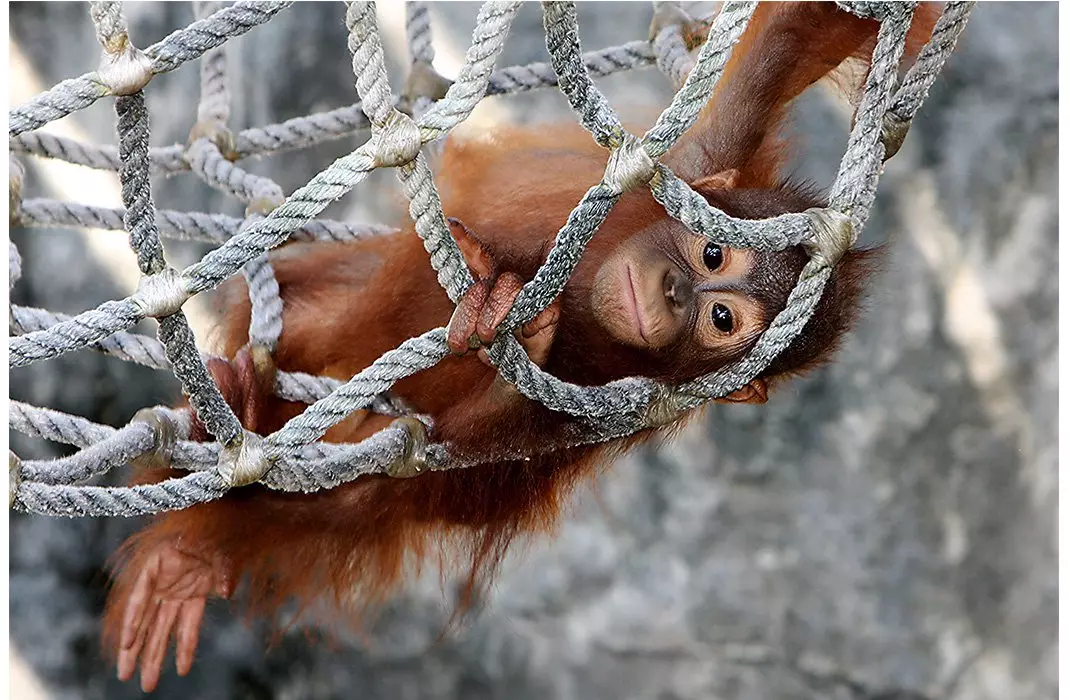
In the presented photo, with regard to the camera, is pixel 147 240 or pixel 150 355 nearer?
pixel 147 240

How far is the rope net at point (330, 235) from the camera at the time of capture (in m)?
1.07

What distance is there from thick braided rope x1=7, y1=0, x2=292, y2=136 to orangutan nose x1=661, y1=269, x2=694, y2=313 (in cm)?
73

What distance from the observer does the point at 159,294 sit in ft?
3.67

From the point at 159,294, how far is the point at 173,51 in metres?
0.24

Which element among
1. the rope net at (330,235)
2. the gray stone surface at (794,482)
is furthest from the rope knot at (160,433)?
the gray stone surface at (794,482)

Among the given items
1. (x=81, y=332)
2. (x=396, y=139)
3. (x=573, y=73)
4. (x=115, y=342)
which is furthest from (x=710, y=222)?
(x=115, y=342)

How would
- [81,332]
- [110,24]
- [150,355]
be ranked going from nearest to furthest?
[110,24] → [81,332] → [150,355]

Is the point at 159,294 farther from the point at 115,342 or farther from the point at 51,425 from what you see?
the point at 115,342

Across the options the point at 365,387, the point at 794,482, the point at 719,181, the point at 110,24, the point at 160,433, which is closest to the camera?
the point at 110,24

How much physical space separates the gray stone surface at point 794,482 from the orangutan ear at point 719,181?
4.88ft

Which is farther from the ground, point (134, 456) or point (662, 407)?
point (662, 407)

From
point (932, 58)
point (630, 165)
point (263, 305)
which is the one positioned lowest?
point (263, 305)

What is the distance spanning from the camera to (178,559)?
1.86 m

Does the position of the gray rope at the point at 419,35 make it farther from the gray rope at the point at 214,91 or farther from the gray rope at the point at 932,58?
the gray rope at the point at 932,58
